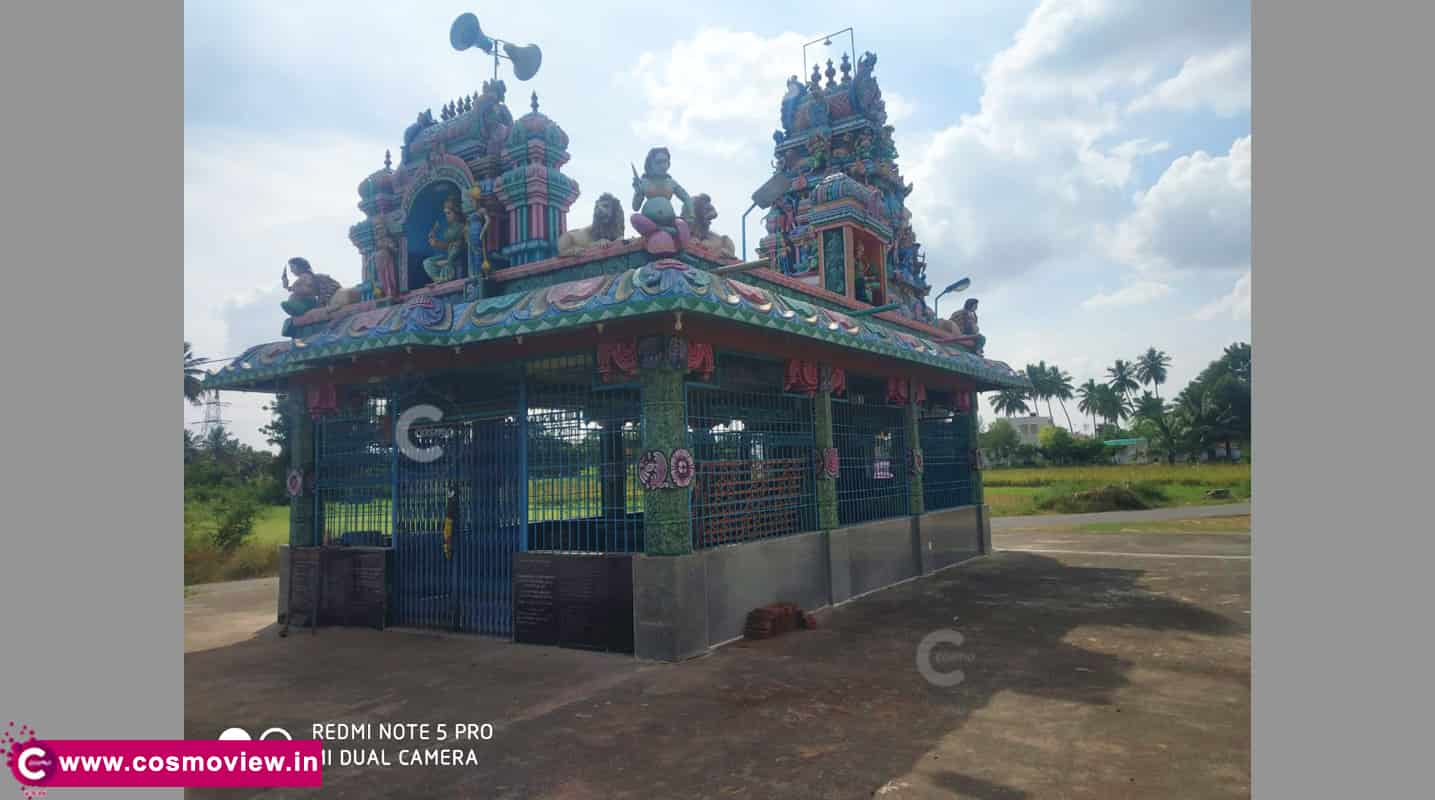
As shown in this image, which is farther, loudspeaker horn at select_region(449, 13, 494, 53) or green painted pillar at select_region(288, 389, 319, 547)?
green painted pillar at select_region(288, 389, 319, 547)

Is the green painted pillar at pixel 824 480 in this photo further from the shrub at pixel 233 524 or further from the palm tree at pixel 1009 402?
the palm tree at pixel 1009 402

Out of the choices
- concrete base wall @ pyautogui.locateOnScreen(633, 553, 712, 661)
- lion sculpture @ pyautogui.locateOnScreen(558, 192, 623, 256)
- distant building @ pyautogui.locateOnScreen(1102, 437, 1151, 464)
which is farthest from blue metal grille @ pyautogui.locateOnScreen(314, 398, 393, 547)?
distant building @ pyautogui.locateOnScreen(1102, 437, 1151, 464)

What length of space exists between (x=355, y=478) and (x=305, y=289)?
3.42 m

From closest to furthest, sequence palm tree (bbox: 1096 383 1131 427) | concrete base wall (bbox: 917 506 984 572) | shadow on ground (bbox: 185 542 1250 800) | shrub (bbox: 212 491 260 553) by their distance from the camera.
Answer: shadow on ground (bbox: 185 542 1250 800) → concrete base wall (bbox: 917 506 984 572) → shrub (bbox: 212 491 260 553) → palm tree (bbox: 1096 383 1131 427)

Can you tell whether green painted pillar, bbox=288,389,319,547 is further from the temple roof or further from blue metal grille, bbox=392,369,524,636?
blue metal grille, bbox=392,369,524,636

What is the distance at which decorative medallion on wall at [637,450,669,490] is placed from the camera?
29.7ft

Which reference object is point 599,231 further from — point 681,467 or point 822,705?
point 822,705

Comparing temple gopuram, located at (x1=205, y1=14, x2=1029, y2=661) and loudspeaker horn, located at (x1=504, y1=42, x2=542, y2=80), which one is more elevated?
loudspeaker horn, located at (x1=504, y1=42, x2=542, y2=80)

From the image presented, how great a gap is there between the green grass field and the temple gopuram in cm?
2081

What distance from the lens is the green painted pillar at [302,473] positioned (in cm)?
1254

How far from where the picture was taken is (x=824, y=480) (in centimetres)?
1219

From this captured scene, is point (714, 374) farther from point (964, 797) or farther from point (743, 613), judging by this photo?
point (964, 797)

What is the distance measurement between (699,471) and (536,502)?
2.15 meters

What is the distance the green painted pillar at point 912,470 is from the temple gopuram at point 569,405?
55 cm
